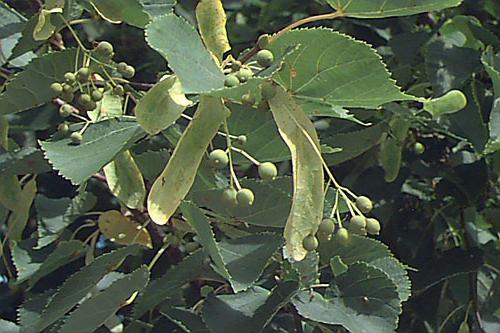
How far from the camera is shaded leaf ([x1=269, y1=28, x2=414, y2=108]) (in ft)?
3.44

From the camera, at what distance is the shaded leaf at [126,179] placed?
1280mm

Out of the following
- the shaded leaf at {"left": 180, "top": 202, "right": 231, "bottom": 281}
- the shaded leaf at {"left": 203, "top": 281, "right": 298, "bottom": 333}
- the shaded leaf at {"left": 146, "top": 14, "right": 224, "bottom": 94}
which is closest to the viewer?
the shaded leaf at {"left": 146, "top": 14, "right": 224, "bottom": 94}

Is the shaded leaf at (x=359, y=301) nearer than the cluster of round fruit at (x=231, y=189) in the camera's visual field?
No

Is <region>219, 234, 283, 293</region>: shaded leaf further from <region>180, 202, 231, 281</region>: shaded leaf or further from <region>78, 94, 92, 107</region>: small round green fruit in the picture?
<region>78, 94, 92, 107</region>: small round green fruit

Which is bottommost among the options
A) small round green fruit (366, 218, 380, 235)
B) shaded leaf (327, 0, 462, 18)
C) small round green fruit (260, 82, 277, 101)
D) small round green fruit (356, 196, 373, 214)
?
small round green fruit (366, 218, 380, 235)

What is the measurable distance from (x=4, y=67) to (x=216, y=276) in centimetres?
63

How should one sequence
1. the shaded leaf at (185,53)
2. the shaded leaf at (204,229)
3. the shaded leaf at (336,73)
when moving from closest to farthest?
the shaded leaf at (185,53) → the shaded leaf at (336,73) → the shaded leaf at (204,229)

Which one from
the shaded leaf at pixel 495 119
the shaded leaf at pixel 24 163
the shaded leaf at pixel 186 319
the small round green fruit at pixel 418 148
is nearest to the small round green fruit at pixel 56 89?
the shaded leaf at pixel 24 163

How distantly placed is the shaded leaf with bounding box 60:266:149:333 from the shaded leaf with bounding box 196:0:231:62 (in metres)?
0.39

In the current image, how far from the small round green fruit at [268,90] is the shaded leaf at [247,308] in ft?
1.14

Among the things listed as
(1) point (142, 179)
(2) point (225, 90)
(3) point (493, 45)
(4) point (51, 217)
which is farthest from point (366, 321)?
(3) point (493, 45)

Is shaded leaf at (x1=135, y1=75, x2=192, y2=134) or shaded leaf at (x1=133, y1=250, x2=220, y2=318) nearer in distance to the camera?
shaded leaf at (x1=135, y1=75, x2=192, y2=134)

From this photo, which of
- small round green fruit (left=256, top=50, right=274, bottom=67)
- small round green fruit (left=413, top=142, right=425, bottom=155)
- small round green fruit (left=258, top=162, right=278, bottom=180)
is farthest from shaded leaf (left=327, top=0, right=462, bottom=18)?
small round green fruit (left=413, top=142, right=425, bottom=155)

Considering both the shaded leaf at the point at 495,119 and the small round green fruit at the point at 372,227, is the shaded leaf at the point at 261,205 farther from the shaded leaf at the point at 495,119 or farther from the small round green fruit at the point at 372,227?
the shaded leaf at the point at 495,119
